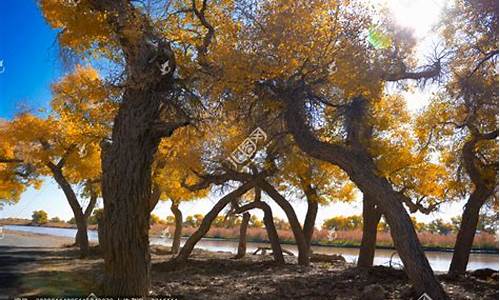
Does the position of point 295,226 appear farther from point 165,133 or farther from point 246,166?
point 165,133

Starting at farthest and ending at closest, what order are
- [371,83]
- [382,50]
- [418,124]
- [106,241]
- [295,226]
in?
1. [295,226]
2. [418,124]
3. [382,50]
4. [371,83]
5. [106,241]

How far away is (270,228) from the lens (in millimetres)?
18453

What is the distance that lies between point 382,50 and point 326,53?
167 cm

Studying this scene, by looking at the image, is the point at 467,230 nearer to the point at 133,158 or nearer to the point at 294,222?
the point at 294,222

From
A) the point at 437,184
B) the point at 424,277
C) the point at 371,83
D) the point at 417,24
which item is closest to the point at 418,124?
the point at 437,184

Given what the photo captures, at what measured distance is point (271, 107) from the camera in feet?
40.1

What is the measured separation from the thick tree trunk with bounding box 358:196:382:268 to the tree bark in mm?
3097

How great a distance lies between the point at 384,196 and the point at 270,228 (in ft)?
29.6

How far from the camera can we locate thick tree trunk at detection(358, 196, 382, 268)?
16094 millimetres

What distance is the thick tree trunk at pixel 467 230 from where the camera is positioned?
1359 cm

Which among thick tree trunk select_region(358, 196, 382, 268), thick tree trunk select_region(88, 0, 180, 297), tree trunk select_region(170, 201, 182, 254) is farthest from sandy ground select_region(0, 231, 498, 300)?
tree trunk select_region(170, 201, 182, 254)

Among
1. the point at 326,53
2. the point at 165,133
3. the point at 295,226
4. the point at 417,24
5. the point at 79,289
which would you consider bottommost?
the point at 79,289

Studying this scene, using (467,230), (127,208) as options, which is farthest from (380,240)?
(127,208)

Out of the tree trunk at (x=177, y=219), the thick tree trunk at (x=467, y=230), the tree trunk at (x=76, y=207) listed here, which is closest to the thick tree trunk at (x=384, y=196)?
the thick tree trunk at (x=467, y=230)
